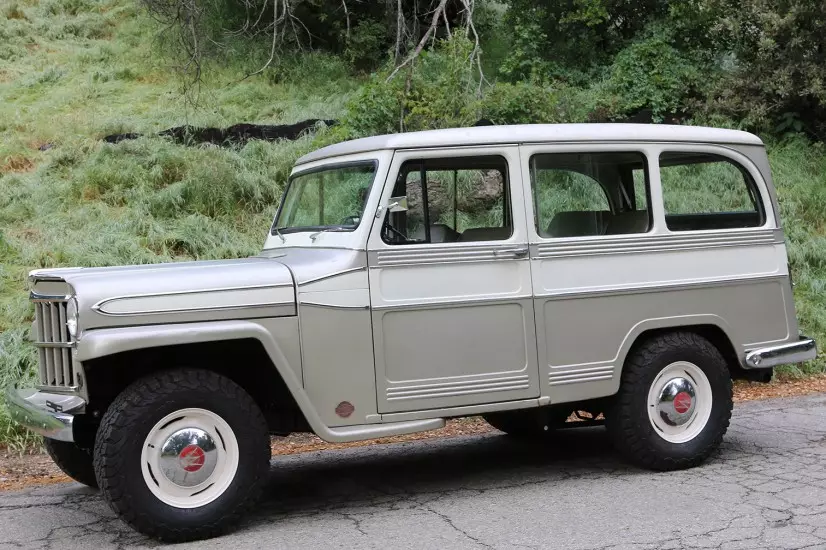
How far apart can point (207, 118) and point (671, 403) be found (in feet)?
34.7

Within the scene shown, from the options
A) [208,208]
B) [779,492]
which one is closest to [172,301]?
[779,492]

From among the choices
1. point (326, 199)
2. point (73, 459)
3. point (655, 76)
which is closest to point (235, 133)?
point (655, 76)

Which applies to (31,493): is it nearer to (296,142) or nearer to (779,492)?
(779,492)

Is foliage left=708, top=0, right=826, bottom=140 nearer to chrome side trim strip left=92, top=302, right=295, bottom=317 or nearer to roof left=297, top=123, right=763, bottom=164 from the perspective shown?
roof left=297, top=123, right=763, bottom=164

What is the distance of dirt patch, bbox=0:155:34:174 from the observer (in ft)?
43.2

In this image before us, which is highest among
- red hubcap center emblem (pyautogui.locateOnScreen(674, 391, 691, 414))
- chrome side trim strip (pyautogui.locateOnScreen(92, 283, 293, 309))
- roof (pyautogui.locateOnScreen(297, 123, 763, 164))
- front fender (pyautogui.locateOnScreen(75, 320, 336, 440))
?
roof (pyautogui.locateOnScreen(297, 123, 763, 164))

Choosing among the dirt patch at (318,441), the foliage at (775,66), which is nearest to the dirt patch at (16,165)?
the dirt patch at (318,441)

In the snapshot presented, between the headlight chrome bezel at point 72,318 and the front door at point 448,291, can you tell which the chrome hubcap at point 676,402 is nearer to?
the front door at point 448,291

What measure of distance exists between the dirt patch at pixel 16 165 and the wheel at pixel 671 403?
403 inches

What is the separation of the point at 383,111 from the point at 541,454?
7190 mm

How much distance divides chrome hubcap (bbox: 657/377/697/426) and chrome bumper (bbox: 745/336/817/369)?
50 centimetres

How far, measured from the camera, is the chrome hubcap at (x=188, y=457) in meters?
4.69

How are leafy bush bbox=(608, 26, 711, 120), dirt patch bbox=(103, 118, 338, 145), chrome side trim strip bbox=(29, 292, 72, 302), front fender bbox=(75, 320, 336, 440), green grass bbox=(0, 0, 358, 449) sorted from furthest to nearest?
leafy bush bbox=(608, 26, 711, 120)
dirt patch bbox=(103, 118, 338, 145)
green grass bbox=(0, 0, 358, 449)
chrome side trim strip bbox=(29, 292, 72, 302)
front fender bbox=(75, 320, 336, 440)

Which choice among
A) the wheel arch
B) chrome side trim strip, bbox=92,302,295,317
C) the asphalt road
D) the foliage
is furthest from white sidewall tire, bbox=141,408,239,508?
the foliage
